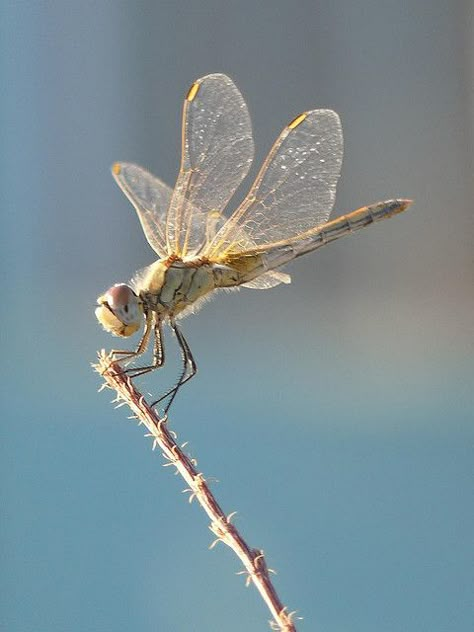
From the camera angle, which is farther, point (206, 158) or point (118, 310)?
point (206, 158)

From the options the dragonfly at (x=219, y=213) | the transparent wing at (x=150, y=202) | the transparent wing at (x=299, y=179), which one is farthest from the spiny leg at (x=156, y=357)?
the transparent wing at (x=299, y=179)

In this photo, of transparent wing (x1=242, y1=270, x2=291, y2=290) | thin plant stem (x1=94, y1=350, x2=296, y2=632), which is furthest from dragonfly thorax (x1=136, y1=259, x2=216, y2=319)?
thin plant stem (x1=94, y1=350, x2=296, y2=632)

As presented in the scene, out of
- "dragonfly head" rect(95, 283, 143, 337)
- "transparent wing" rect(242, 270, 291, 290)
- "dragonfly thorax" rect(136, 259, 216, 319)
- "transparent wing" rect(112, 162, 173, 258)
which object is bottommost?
"dragonfly head" rect(95, 283, 143, 337)

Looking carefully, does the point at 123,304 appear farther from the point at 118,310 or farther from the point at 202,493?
the point at 202,493

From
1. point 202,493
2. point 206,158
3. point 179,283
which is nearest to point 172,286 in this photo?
point 179,283

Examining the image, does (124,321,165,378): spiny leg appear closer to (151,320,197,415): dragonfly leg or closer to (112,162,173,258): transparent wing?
(151,320,197,415): dragonfly leg

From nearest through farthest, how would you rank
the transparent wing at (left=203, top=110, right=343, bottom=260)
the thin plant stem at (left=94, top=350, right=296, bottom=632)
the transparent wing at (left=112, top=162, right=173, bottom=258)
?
the thin plant stem at (left=94, top=350, right=296, bottom=632)
the transparent wing at (left=112, top=162, right=173, bottom=258)
the transparent wing at (left=203, top=110, right=343, bottom=260)
